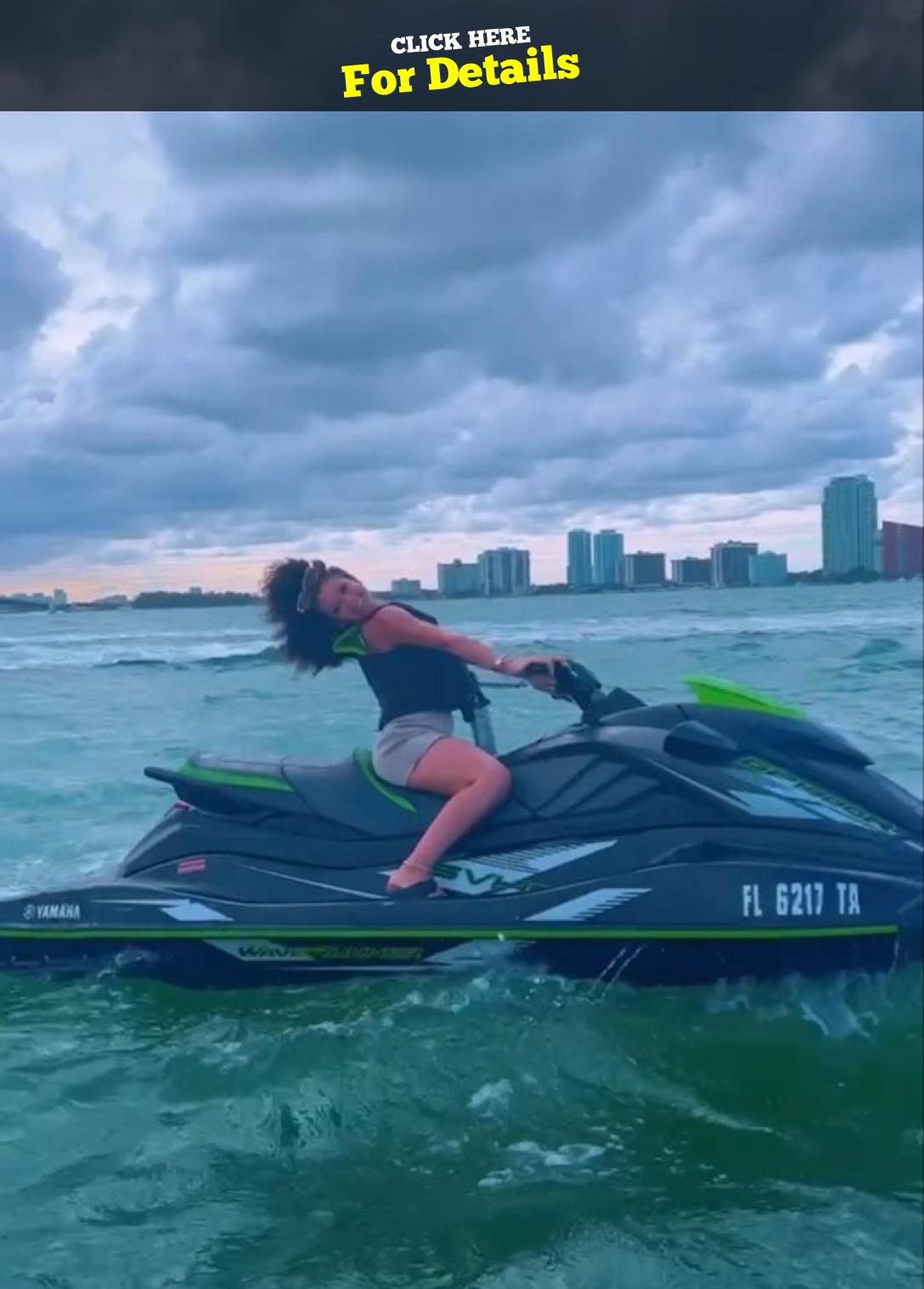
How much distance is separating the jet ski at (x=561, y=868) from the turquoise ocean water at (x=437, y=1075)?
51mm

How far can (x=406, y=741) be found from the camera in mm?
2398

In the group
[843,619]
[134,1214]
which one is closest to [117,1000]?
[134,1214]

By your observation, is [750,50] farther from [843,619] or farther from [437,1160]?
[437,1160]

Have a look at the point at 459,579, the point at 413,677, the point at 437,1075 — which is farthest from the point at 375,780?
the point at 437,1075

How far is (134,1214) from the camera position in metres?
1.93

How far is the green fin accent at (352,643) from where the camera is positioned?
2307mm

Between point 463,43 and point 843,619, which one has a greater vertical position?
point 463,43

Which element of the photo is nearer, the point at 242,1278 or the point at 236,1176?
the point at 242,1278

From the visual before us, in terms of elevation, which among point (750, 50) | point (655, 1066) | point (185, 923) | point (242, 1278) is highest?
point (750, 50)

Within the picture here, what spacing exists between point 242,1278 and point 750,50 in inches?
85.5

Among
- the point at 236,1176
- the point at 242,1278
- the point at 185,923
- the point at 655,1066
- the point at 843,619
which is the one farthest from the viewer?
the point at 185,923

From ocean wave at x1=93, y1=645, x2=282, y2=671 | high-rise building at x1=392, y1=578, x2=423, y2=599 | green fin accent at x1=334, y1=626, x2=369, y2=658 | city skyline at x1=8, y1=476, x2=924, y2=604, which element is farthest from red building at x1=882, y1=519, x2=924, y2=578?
ocean wave at x1=93, y1=645, x2=282, y2=671

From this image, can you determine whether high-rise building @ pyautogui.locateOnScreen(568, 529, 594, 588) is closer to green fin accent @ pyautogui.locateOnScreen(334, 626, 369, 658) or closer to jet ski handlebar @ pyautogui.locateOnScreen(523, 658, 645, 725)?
jet ski handlebar @ pyautogui.locateOnScreen(523, 658, 645, 725)

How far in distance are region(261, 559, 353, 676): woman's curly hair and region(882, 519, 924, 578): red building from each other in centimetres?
100
